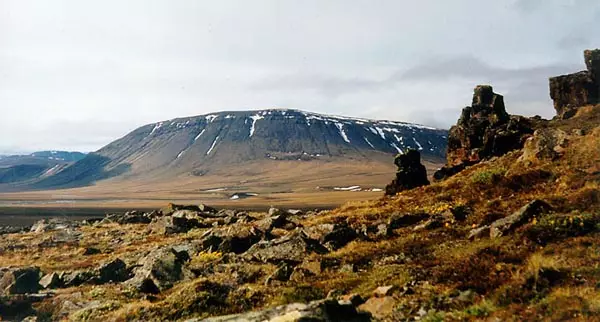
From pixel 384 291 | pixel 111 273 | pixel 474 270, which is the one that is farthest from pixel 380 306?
pixel 111 273

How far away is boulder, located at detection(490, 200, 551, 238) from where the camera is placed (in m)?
17.4

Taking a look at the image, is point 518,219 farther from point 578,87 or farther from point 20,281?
point 578,87

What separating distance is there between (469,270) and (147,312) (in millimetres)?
10091

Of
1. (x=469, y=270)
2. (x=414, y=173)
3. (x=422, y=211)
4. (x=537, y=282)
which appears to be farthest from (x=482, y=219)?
(x=414, y=173)

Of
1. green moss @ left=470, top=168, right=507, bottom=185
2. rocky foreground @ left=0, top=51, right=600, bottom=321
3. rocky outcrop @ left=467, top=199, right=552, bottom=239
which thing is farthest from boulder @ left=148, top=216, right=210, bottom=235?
rocky outcrop @ left=467, top=199, right=552, bottom=239

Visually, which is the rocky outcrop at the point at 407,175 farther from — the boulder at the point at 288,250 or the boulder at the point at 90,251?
the boulder at the point at 90,251

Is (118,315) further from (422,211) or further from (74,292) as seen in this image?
(422,211)

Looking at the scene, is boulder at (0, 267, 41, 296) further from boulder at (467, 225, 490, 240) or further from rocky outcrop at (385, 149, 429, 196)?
rocky outcrop at (385, 149, 429, 196)

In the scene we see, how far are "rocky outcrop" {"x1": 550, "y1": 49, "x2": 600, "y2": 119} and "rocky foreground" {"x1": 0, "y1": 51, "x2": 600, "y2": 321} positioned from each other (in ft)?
85.5

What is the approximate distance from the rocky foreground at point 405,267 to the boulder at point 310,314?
0.04 metres

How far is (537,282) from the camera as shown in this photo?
36.9 ft

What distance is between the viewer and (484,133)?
49031 mm

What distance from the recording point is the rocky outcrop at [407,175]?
49.8 m

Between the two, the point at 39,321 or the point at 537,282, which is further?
the point at 39,321
